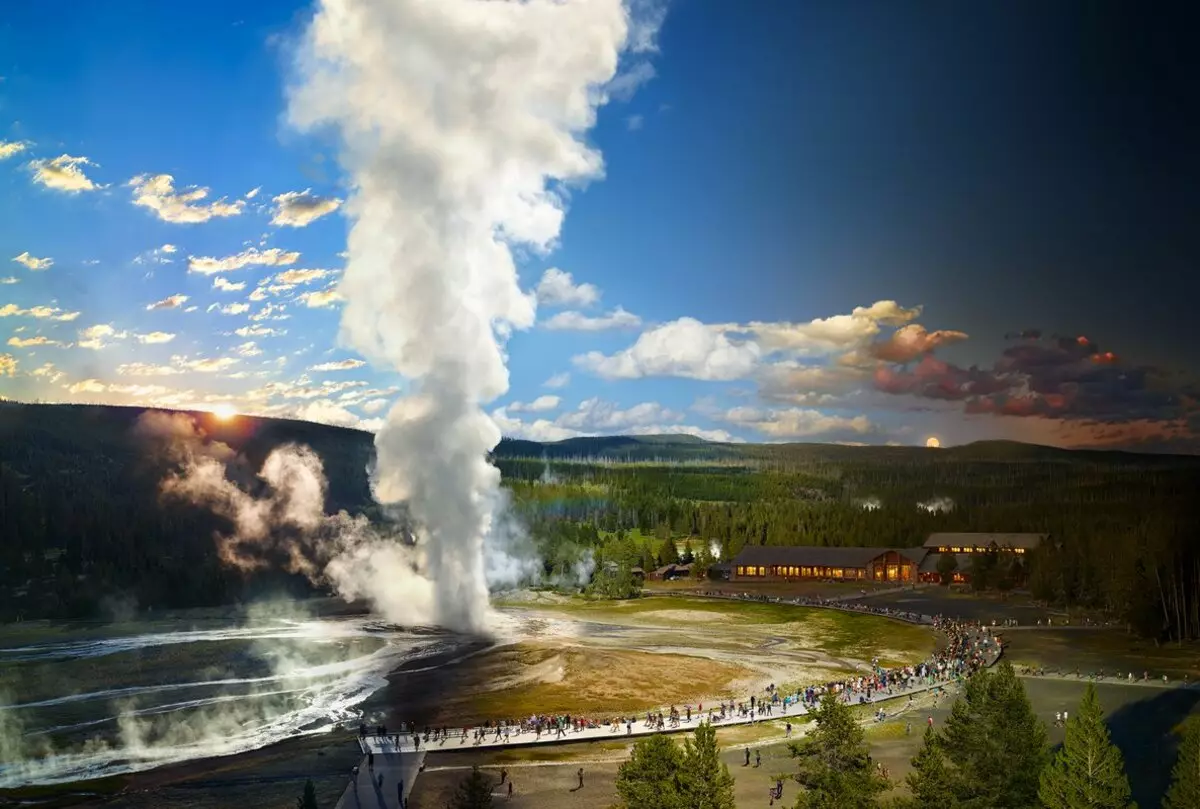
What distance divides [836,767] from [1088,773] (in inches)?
243

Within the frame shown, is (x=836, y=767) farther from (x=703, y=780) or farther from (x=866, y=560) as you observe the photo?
(x=866, y=560)

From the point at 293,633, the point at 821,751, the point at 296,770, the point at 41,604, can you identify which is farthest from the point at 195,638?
the point at 821,751

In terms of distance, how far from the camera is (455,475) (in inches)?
3898

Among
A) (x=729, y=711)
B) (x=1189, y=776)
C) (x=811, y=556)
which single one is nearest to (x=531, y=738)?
(x=729, y=711)

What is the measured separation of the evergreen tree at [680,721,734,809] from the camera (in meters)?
23.6

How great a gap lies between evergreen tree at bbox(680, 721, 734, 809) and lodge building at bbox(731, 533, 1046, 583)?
122487 millimetres

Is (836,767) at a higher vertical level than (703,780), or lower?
lower

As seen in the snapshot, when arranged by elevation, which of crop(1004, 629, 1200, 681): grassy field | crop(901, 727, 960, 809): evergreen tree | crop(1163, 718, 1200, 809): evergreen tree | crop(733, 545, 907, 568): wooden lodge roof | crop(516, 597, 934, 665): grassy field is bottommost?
crop(516, 597, 934, 665): grassy field

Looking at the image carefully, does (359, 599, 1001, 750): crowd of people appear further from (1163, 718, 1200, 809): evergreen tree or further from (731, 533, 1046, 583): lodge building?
(731, 533, 1046, 583): lodge building

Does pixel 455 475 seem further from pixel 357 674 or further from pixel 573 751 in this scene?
pixel 573 751

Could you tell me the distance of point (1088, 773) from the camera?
23859mm

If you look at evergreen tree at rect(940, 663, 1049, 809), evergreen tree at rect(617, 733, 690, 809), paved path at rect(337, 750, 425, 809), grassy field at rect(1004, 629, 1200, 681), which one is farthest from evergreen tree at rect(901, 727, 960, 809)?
grassy field at rect(1004, 629, 1200, 681)

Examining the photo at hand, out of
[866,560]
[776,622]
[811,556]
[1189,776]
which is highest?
[1189,776]

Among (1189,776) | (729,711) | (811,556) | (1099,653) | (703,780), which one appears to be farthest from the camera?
(811,556)
